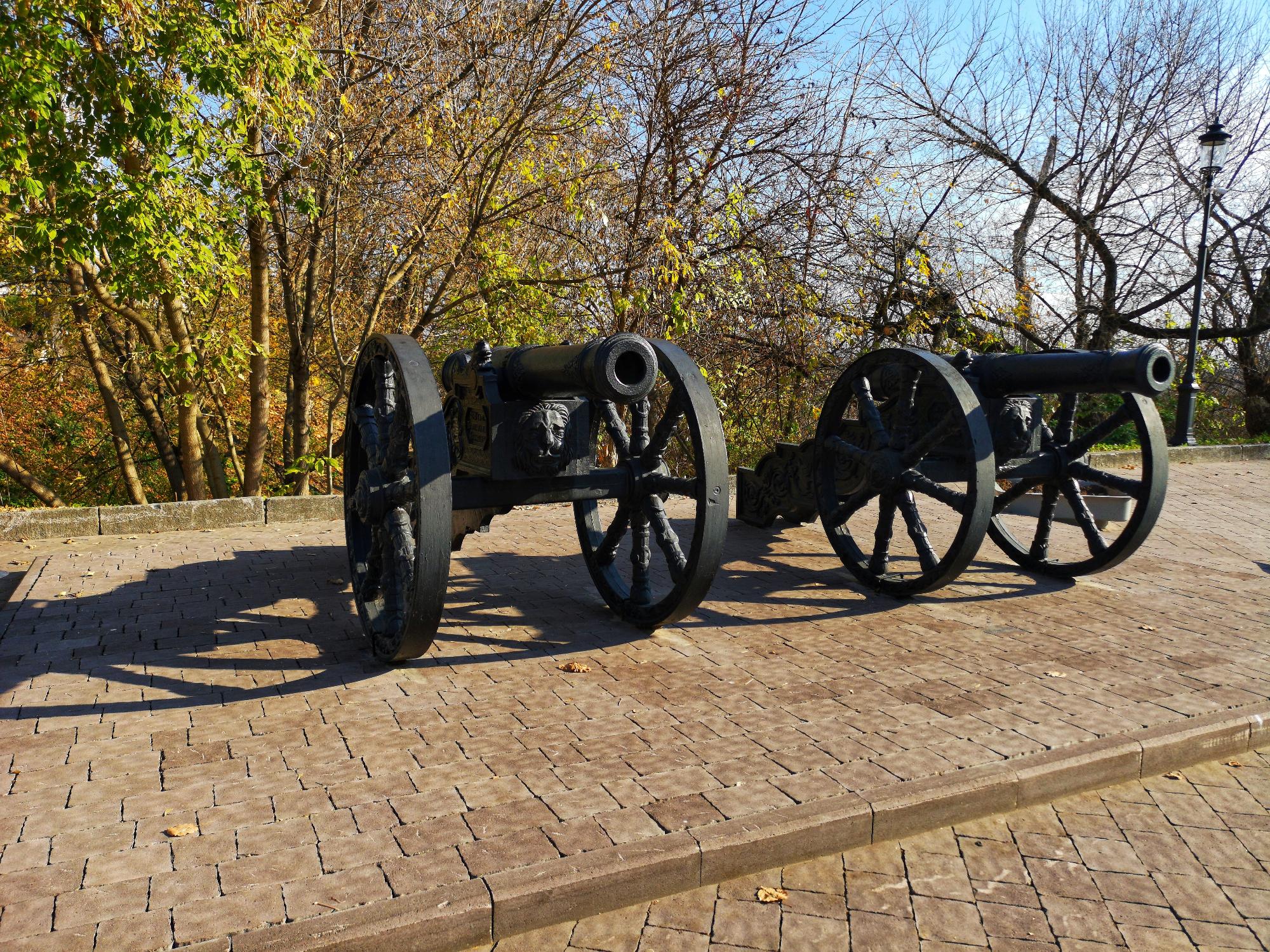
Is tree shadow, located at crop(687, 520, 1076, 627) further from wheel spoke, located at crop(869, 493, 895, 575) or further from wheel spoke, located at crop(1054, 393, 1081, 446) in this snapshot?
wheel spoke, located at crop(1054, 393, 1081, 446)

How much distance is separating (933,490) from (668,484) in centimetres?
175

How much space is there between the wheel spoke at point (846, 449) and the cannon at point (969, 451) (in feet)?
0.04

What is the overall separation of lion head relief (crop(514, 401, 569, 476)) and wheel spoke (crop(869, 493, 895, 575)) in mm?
2238

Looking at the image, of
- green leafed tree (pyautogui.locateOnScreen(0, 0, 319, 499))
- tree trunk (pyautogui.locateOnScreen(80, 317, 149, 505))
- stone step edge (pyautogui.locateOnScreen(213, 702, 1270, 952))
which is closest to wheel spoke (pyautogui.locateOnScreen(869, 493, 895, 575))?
stone step edge (pyautogui.locateOnScreen(213, 702, 1270, 952))

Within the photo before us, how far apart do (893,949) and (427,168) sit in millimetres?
8170

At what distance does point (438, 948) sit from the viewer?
104 inches

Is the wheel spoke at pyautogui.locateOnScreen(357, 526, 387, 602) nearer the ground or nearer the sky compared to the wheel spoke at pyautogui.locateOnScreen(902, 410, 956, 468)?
nearer the ground

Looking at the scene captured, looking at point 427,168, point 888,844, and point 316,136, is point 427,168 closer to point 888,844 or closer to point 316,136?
point 316,136

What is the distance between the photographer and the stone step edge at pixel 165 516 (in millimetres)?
7949

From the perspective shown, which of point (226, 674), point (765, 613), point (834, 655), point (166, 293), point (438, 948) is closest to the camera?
point (438, 948)

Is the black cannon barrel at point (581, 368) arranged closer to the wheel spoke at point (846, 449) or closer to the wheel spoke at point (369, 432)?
the wheel spoke at point (369, 432)

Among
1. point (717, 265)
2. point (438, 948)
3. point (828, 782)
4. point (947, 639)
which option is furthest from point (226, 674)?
point (717, 265)

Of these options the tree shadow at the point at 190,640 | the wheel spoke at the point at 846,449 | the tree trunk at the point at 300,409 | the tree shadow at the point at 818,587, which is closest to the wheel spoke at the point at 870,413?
the wheel spoke at the point at 846,449

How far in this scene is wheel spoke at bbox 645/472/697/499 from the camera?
4.89 metres
